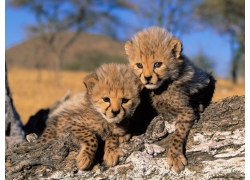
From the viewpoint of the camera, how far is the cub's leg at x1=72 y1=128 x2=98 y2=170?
2.22 metres

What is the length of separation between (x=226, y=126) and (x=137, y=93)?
61cm

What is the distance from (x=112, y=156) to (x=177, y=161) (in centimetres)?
39

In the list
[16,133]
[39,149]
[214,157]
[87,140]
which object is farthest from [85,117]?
[16,133]

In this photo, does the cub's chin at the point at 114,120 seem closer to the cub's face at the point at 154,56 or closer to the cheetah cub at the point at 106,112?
the cheetah cub at the point at 106,112

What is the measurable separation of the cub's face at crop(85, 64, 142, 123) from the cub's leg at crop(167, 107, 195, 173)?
0.31 metres

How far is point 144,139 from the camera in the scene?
235 cm

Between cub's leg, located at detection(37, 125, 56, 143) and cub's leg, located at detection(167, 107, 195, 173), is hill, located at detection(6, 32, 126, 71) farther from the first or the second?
cub's leg, located at detection(167, 107, 195, 173)

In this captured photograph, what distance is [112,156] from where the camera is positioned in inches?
88.2

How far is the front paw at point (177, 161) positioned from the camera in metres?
2.22

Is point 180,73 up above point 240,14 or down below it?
below

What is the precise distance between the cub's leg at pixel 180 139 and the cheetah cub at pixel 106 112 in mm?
300

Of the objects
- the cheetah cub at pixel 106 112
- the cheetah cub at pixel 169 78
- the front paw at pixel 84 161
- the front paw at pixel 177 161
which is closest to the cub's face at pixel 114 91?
the cheetah cub at pixel 106 112

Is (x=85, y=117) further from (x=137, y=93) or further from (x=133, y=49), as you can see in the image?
(x=133, y=49)

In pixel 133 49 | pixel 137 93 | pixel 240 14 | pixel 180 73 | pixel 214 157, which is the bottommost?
pixel 214 157
